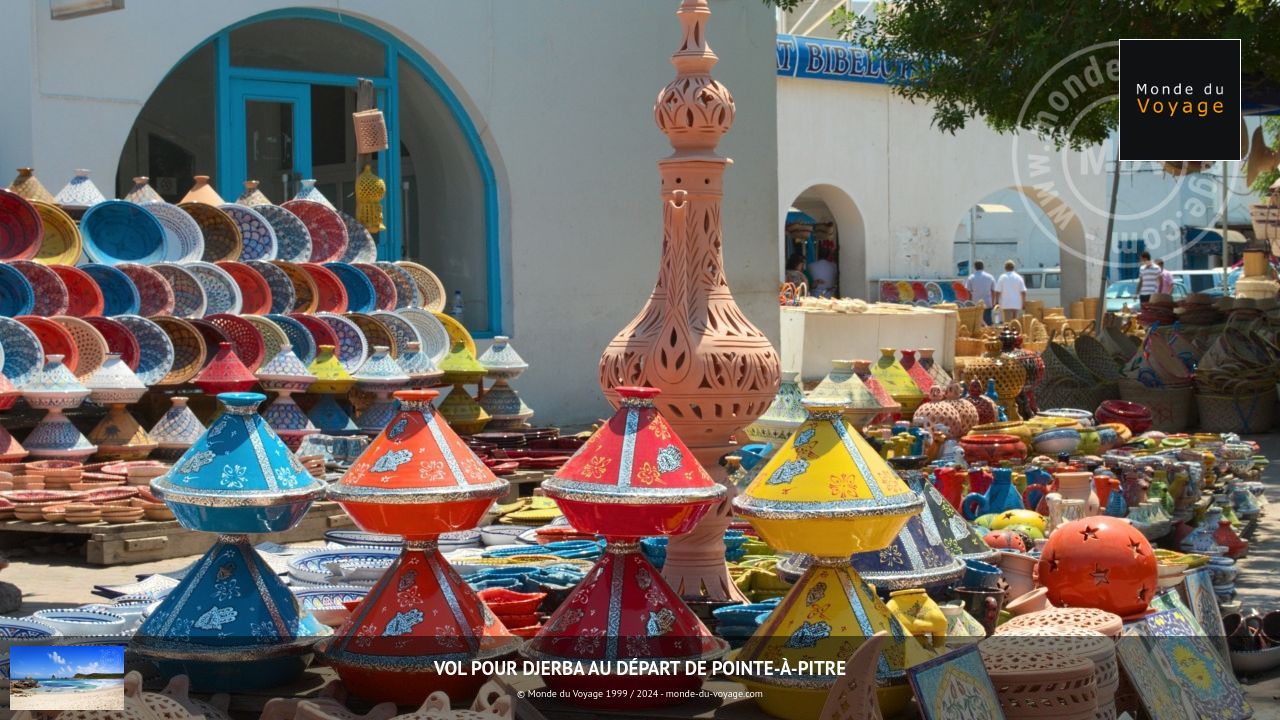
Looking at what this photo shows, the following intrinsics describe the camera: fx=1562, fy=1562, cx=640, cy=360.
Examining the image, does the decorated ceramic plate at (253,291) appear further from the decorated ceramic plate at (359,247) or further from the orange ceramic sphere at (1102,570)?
the orange ceramic sphere at (1102,570)

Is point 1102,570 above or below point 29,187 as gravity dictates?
below

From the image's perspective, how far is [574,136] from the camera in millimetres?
12242

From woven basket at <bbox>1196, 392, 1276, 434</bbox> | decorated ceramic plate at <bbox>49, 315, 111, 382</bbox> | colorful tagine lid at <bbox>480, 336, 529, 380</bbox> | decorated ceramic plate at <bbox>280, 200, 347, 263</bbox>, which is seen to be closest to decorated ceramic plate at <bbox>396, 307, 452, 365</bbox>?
colorful tagine lid at <bbox>480, 336, 529, 380</bbox>

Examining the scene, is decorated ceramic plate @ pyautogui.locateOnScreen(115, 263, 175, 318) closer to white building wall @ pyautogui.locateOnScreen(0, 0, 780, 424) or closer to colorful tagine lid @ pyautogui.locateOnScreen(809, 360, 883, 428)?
white building wall @ pyautogui.locateOnScreen(0, 0, 780, 424)

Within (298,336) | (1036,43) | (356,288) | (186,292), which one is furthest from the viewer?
(1036,43)

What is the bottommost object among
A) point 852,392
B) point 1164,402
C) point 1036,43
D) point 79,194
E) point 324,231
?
point 1164,402

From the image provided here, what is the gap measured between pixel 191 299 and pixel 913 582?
572 centimetres

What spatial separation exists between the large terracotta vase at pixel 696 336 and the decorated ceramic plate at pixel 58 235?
4676 millimetres

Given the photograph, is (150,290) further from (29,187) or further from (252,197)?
(252,197)

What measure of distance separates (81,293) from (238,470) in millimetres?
5211

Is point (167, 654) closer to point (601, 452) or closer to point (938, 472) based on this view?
point (601, 452)

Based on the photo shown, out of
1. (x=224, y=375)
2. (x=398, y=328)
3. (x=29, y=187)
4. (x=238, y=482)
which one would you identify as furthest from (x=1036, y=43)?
(x=238, y=482)

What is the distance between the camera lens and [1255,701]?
488 centimetres

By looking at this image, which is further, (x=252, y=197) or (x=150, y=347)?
(x=252, y=197)
